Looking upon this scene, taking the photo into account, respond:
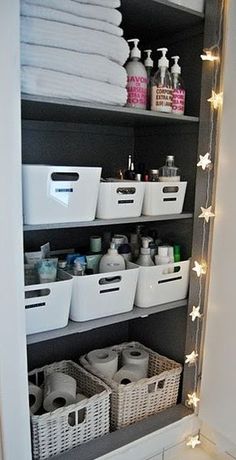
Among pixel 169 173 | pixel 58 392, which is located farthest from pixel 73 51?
pixel 58 392

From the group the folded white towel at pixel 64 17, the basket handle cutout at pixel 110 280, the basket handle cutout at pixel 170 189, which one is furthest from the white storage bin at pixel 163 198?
the folded white towel at pixel 64 17

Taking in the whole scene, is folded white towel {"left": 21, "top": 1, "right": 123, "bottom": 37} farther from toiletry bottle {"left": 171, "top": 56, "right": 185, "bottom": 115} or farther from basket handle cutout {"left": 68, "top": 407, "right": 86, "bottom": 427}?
basket handle cutout {"left": 68, "top": 407, "right": 86, "bottom": 427}

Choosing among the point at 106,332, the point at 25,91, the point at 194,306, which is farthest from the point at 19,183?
the point at 106,332

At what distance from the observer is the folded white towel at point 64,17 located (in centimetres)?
91

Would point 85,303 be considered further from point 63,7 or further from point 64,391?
point 63,7

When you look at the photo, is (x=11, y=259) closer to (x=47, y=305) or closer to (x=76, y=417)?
(x=47, y=305)

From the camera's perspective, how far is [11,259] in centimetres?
89

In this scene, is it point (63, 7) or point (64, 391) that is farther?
point (64, 391)

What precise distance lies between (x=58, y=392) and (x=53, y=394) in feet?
0.06

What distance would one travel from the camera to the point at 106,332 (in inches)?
66.9

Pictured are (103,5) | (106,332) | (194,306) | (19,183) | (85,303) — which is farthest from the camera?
(106,332)

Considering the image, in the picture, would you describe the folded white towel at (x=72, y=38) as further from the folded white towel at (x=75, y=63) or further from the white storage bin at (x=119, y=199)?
the white storage bin at (x=119, y=199)

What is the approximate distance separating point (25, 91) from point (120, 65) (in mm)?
318

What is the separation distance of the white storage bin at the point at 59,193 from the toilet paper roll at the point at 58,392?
0.61 metres
